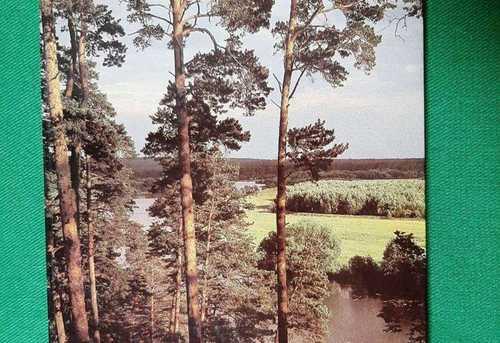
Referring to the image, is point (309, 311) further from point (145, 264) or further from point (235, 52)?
point (235, 52)

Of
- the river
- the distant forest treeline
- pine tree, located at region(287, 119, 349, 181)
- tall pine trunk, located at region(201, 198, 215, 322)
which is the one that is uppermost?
pine tree, located at region(287, 119, 349, 181)

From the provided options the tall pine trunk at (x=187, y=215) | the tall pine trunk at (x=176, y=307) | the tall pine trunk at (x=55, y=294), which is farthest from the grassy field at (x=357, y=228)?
the tall pine trunk at (x=55, y=294)

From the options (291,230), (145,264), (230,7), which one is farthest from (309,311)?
(230,7)

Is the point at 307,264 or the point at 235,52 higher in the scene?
the point at 235,52

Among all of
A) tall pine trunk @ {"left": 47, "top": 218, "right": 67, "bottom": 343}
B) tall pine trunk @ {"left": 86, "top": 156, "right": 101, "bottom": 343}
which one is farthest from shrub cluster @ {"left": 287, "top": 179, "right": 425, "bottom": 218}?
tall pine trunk @ {"left": 47, "top": 218, "right": 67, "bottom": 343}

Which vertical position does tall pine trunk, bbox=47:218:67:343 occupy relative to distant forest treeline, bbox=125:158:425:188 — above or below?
below

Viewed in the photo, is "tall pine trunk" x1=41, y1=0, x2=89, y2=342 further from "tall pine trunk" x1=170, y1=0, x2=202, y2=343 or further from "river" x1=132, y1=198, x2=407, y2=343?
"river" x1=132, y1=198, x2=407, y2=343

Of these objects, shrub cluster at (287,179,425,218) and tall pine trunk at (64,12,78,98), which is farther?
shrub cluster at (287,179,425,218)

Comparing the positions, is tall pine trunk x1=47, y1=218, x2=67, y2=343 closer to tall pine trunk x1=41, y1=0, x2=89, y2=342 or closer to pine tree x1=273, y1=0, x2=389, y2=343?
tall pine trunk x1=41, y1=0, x2=89, y2=342
